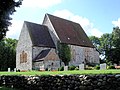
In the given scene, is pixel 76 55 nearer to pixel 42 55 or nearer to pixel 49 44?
pixel 49 44


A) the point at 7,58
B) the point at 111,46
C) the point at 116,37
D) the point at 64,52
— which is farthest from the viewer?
the point at 111,46

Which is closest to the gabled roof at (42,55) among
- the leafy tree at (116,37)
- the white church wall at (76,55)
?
the white church wall at (76,55)

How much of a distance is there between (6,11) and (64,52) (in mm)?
34261

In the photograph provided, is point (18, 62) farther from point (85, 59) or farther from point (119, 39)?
point (119, 39)

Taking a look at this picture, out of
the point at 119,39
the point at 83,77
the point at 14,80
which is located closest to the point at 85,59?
the point at 119,39

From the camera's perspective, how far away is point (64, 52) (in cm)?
4866

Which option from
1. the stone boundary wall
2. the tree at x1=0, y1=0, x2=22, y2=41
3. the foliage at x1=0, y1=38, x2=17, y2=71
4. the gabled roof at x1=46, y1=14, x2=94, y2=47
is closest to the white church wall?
the gabled roof at x1=46, y1=14, x2=94, y2=47

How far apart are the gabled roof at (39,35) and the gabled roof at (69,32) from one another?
2103 mm

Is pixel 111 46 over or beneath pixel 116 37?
beneath

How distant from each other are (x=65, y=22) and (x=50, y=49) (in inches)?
463

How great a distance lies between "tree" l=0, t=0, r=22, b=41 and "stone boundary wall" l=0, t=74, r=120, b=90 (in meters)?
3.35

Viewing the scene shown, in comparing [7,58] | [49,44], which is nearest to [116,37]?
[49,44]

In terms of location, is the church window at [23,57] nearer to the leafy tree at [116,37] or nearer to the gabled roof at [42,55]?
the gabled roof at [42,55]

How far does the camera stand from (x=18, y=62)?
4947cm
